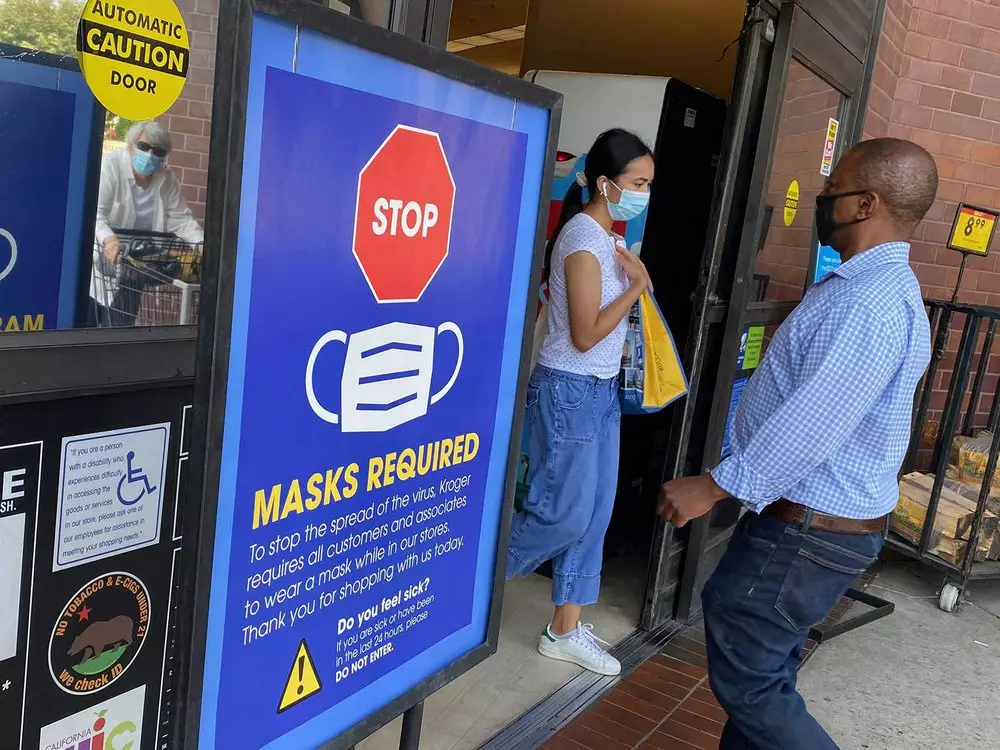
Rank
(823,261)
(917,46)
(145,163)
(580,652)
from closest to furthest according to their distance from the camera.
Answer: (145,163) < (580,652) < (823,261) < (917,46)

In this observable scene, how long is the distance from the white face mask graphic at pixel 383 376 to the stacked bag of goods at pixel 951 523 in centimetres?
395

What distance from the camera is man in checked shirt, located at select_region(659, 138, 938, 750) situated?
204cm

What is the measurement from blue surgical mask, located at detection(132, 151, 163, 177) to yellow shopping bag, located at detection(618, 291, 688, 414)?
5.73 ft

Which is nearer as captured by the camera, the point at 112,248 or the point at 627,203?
the point at 112,248

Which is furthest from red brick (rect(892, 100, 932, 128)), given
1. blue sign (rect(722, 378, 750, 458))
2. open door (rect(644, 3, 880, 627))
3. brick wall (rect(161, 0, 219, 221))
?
brick wall (rect(161, 0, 219, 221))

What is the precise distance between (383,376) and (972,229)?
4.31 m

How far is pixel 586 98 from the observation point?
4.05m

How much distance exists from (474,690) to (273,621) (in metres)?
1.96

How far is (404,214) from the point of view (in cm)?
140

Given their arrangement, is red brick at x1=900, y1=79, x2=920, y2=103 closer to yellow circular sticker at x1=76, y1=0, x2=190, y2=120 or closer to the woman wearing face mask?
the woman wearing face mask

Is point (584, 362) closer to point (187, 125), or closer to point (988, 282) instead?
point (187, 125)

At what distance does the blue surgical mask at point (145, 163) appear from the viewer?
188 centimetres

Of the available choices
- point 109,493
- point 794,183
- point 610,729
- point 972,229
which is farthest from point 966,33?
point 109,493

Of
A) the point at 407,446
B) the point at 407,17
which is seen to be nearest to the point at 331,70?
the point at 407,446
